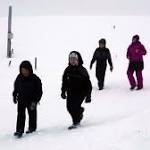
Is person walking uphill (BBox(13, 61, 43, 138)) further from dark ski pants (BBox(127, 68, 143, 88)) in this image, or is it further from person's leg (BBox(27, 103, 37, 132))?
dark ski pants (BBox(127, 68, 143, 88))

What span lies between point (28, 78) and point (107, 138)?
2218 mm

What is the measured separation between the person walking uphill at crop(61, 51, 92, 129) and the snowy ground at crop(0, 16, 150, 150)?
0.52 meters

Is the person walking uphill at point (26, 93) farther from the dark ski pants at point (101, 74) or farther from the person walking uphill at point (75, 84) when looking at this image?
the dark ski pants at point (101, 74)

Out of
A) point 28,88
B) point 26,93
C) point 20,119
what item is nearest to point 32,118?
point 20,119

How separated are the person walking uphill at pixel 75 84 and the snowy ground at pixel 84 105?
0.52 m

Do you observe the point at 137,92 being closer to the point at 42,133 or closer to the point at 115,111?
the point at 115,111

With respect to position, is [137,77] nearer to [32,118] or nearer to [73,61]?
[73,61]

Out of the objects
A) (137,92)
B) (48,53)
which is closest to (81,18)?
(48,53)

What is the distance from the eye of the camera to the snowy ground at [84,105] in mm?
9953

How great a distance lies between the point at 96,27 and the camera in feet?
129

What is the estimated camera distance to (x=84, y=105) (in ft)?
49.7

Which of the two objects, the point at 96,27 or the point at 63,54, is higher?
the point at 96,27

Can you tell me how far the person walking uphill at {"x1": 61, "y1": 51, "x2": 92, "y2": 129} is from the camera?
11.0m

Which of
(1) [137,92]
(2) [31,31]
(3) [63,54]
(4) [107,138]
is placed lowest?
(4) [107,138]
